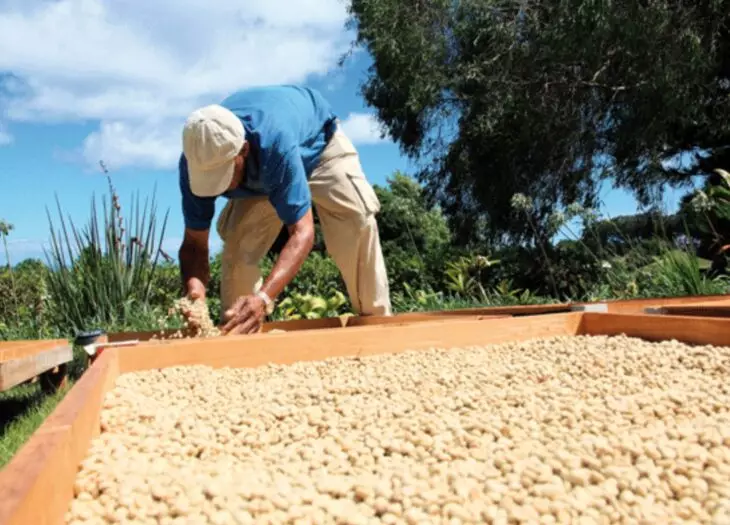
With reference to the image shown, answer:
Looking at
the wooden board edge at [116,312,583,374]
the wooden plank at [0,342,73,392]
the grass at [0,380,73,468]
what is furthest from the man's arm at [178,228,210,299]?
the wooden board edge at [116,312,583,374]

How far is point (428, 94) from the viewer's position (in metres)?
8.34

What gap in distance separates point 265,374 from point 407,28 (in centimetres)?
692

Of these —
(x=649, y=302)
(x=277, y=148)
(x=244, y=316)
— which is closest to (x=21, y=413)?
(x=244, y=316)

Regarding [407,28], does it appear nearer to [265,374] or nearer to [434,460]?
[265,374]

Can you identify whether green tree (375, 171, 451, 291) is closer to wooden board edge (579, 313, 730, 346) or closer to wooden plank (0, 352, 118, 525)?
wooden board edge (579, 313, 730, 346)

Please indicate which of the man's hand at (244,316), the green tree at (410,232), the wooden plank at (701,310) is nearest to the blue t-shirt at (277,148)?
the man's hand at (244,316)

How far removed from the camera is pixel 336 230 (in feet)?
11.9

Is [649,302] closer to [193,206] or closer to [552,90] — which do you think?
[193,206]

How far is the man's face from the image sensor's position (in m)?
2.86

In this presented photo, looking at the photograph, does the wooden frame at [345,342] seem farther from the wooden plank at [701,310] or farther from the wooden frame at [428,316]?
the wooden frame at [428,316]

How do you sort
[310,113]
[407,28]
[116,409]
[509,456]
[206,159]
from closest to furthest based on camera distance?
[509,456] < [116,409] < [206,159] < [310,113] < [407,28]

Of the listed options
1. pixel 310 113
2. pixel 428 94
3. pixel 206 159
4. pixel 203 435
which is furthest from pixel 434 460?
pixel 428 94

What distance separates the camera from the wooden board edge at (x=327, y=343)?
2.33m

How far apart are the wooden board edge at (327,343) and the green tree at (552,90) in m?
4.81
